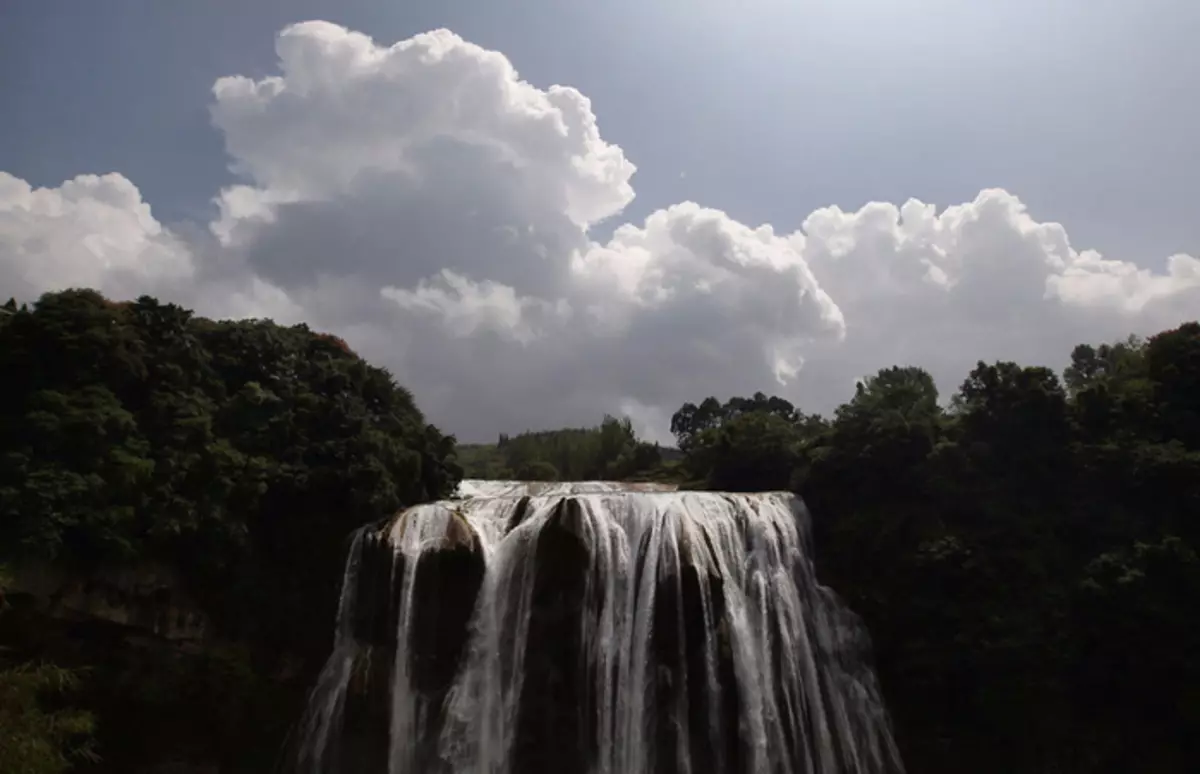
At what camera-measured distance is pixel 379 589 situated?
2034 cm

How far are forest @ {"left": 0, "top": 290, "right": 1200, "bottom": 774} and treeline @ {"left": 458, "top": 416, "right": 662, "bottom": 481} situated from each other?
13.3 metres

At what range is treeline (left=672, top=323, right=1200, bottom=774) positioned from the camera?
18.6m

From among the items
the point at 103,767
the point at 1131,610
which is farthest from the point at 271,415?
the point at 1131,610

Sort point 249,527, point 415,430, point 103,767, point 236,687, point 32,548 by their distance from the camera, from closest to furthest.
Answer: point 32,548, point 103,767, point 236,687, point 249,527, point 415,430

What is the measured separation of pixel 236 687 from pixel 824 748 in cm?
1380

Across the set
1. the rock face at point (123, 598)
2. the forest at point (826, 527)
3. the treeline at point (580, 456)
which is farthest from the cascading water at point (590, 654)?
the treeline at point (580, 456)

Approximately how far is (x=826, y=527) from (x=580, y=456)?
60.7ft

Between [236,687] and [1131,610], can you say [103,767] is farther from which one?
[1131,610]

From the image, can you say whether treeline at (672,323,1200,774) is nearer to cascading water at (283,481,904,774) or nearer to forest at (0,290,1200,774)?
forest at (0,290,1200,774)

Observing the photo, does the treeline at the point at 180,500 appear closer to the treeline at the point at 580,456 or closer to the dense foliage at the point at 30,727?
the dense foliage at the point at 30,727

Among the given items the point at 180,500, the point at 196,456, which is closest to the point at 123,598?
the point at 180,500

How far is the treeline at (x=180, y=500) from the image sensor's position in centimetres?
1756

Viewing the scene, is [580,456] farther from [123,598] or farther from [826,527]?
[123,598]

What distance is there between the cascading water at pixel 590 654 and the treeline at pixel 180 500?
1.44 m
